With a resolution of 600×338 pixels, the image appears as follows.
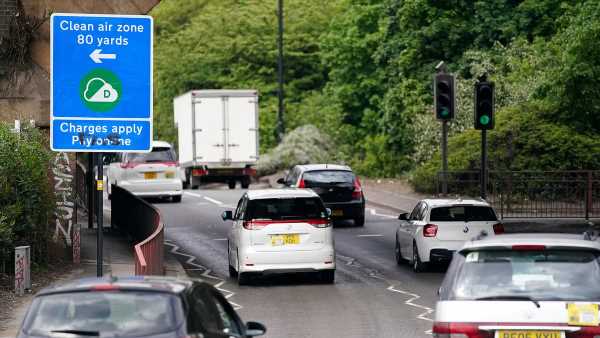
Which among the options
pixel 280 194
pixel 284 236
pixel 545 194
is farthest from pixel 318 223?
pixel 545 194

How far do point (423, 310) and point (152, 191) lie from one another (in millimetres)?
23832

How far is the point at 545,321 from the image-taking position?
10781mm

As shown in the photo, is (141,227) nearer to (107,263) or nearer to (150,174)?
(107,263)

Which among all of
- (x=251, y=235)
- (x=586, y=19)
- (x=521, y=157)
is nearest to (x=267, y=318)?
(x=251, y=235)

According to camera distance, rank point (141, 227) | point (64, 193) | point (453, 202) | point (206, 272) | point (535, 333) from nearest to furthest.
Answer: point (535, 333) → point (453, 202) → point (206, 272) → point (64, 193) → point (141, 227)

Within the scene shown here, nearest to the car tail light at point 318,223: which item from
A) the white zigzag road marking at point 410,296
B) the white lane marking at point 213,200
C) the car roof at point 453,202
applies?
the white zigzag road marking at point 410,296

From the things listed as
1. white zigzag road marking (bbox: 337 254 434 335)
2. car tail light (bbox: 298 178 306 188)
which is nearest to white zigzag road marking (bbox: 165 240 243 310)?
white zigzag road marking (bbox: 337 254 434 335)

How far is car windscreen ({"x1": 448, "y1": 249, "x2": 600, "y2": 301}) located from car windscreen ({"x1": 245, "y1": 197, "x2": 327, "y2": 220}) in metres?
11.6

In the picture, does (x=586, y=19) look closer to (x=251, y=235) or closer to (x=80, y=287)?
(x=251, y=235)

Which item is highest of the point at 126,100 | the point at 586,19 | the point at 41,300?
the point at 586,19

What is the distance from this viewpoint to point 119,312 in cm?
981

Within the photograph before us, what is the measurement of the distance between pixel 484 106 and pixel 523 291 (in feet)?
57.8

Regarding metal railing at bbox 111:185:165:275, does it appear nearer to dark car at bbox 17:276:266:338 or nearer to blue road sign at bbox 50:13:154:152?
blue road sign at bbox 50:13:154:152

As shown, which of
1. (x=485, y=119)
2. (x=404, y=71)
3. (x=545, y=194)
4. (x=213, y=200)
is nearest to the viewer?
(x=485, y=119)
